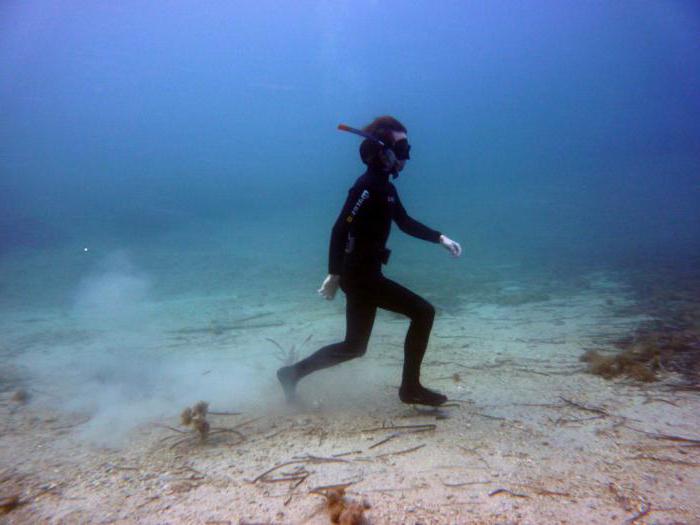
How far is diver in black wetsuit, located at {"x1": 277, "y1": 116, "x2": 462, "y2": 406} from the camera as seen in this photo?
329cm

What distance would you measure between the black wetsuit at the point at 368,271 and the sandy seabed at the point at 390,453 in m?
0.57

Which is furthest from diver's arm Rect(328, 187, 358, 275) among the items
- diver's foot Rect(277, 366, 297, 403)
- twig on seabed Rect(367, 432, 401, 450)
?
twig on seabed Rect(367, 432, 401, 450)

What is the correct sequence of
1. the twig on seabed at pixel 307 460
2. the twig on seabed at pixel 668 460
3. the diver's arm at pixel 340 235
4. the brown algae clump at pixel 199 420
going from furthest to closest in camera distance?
the diver's arm at pixel 340 235 < the brown algae clump at pixel 199 420 < the twig on seabed at pixel 307 460 < the twig on seabed at pixel 668 460

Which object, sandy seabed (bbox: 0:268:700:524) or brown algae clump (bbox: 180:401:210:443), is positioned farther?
brown algae clump (bbox: 180:401:210:443)

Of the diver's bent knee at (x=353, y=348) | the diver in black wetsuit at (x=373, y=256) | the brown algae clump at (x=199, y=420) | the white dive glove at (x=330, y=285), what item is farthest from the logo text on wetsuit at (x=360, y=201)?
the brown algae clump at (x=199, y=420)

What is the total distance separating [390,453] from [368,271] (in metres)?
1.45

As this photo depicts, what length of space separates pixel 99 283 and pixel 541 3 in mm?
163360

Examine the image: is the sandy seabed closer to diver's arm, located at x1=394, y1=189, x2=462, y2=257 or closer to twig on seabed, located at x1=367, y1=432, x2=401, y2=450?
twig on seabed, located at x1=367, y1=432, x2=401, y2=450

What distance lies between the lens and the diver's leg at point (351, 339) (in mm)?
3529

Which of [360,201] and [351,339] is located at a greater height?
[360,201]

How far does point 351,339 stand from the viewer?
360cm

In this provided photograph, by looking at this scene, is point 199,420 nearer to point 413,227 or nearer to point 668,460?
point 413,227

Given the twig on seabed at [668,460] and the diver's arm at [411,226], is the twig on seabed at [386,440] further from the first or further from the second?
the diver's arm at [411,226]

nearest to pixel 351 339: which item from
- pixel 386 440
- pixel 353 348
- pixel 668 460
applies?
pixel 353 348
